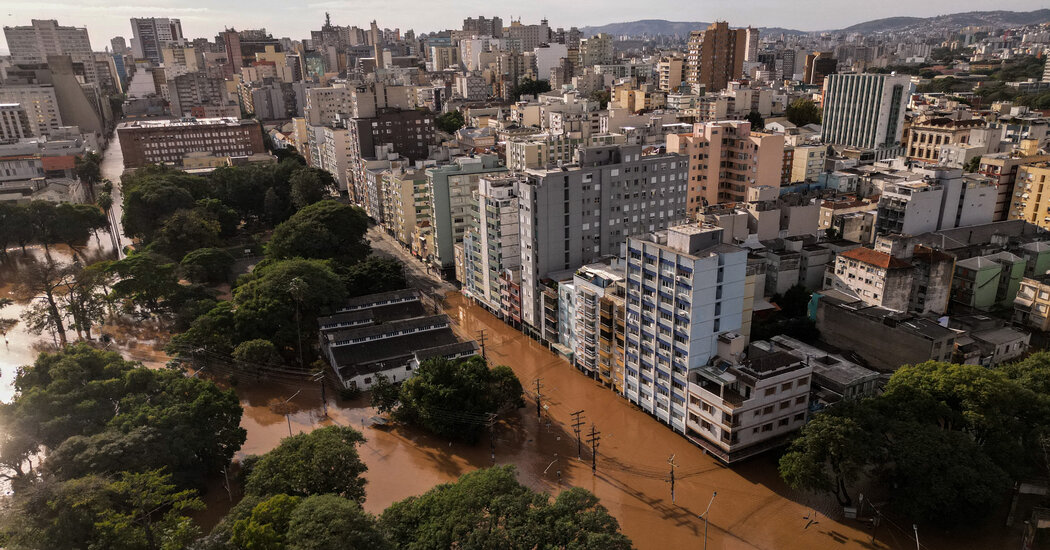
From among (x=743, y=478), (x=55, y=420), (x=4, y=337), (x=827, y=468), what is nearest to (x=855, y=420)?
(x=827, y=468)

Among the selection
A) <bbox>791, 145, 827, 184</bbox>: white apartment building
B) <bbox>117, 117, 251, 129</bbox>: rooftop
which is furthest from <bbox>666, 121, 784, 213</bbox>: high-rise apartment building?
<bbox>117, 117, 251, 129</bbox>: rooftop

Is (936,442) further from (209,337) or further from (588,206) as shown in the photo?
(209,337)

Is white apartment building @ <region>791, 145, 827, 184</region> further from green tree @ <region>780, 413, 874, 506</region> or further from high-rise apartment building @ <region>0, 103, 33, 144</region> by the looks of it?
high-rise apartment building @ <region>0, 103, 33, 144</region>

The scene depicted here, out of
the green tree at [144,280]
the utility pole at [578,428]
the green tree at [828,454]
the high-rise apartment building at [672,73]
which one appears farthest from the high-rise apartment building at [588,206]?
the high-rise apartment building at [672,73]

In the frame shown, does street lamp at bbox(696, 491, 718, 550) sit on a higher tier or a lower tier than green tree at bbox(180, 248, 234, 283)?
lower

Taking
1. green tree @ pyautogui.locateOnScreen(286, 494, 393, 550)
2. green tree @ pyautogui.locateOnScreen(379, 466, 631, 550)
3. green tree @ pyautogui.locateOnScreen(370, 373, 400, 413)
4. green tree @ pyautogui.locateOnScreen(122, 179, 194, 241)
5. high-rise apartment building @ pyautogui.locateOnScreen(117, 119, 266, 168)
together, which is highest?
high-rise apartment building @ pyautogui.locateOnScreen(117, 119, 266, 168)

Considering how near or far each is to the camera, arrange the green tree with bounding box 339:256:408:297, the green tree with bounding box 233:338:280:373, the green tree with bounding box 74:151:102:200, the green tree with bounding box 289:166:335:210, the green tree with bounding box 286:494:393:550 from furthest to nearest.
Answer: the green tree with bounding box 74:151:102:200 < the green tree with bounding box 289:166:335:210 < the green tree with bounding box 339:256:408:297 < the green tree with bounding box 233:338:280:373 < the green tree with bounding box 286:494:393:550

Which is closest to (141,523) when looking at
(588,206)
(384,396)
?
(384,396)
